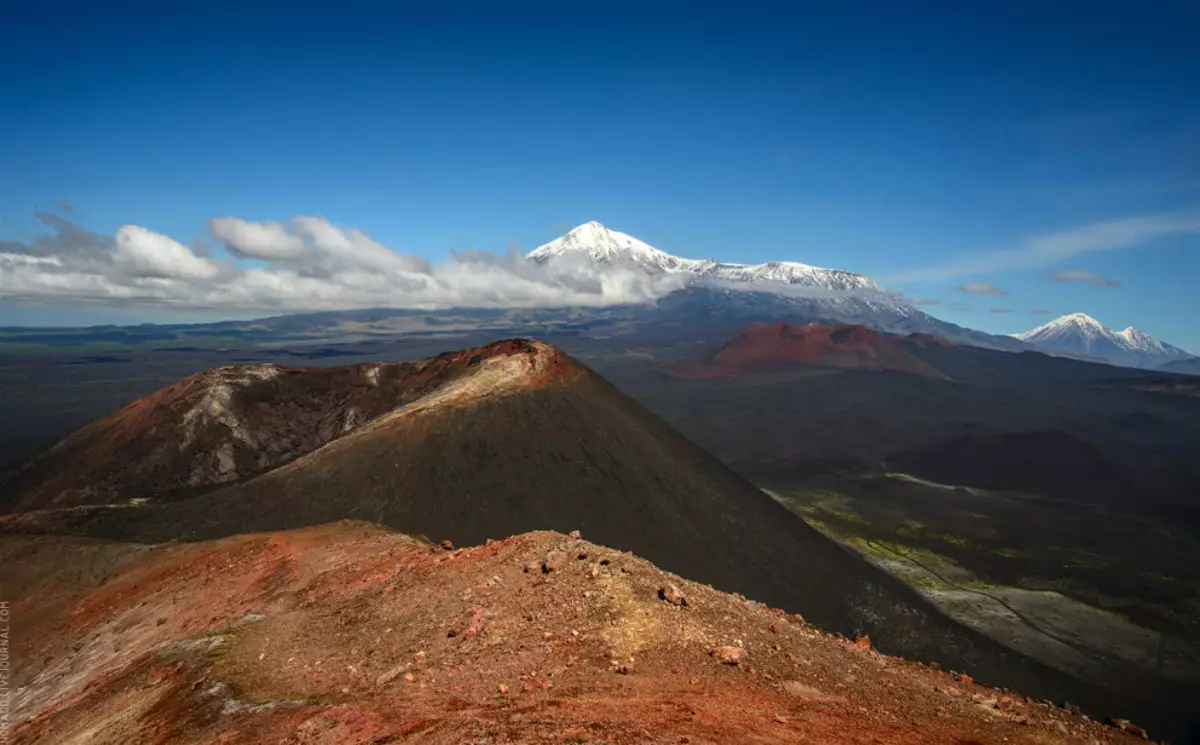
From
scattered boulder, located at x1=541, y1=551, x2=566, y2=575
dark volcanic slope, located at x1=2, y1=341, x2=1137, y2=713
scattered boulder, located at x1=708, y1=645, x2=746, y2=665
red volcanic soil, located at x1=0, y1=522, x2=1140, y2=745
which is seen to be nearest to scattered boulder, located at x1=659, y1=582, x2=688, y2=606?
red volcanic soil, located at x1=0, y1=522, x2=1140, y2=745

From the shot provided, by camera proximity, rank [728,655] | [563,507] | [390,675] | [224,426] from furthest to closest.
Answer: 1. [224,426]
2. [563,507]
3. [728,655]
4. [390,675]

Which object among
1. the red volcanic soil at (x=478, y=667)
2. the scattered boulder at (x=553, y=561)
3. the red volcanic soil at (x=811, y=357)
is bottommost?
the red volcanic soil at (x=811, y=357)

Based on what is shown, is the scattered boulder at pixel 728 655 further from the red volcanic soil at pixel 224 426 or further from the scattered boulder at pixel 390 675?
the red volcanic soil at pixel 224 426

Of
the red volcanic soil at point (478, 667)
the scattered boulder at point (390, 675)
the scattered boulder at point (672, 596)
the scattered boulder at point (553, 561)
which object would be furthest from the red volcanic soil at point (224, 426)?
the scattered boulder at point (390, 675)

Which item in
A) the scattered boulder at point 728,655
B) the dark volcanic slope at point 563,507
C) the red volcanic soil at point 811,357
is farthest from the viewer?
the red volcanic soil at point 811,357

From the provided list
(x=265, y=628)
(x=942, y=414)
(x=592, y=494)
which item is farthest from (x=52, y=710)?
(x=942, y=414)

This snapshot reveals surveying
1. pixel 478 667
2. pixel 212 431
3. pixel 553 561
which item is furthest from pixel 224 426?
pixel 478 667

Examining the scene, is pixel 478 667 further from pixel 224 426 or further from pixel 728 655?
pixel 224 426
